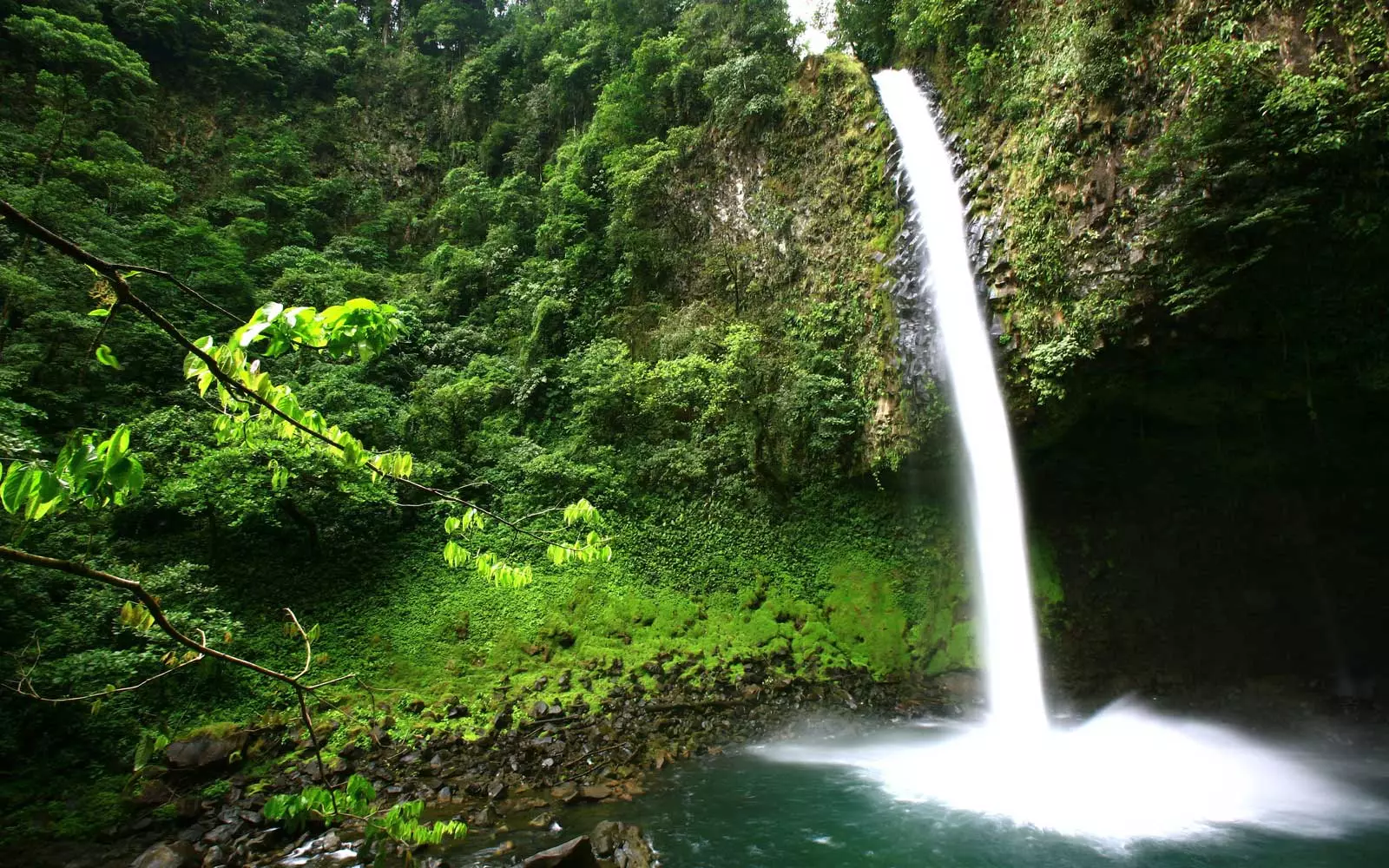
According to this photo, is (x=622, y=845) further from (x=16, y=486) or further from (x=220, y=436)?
(x=16, y=486)

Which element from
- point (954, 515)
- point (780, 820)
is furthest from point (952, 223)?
point (780, 820)

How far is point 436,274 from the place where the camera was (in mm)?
16656

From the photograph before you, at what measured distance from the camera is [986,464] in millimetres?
8812

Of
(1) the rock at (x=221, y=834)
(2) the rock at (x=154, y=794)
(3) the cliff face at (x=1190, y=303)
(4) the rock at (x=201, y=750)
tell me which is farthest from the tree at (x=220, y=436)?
(3) the cliff face at (x=1190, y=303)

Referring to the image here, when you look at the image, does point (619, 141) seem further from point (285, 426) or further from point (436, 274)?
point (285, 426)

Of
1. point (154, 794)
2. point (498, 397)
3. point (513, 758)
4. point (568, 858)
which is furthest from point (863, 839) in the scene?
point (498, 397)

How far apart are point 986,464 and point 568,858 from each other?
23.1ft

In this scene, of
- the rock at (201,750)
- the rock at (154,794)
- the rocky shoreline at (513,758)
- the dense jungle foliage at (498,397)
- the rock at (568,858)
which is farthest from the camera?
the dense jungle foliage at (498,397)

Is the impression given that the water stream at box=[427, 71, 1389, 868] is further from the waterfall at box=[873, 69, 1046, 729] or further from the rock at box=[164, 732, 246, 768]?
the rock at box=[164, 732, 246, 768]

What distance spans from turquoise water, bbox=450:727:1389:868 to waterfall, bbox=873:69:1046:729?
2931 millimetres

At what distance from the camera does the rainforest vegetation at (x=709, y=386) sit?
589 centimetres

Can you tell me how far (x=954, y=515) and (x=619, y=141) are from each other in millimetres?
11221

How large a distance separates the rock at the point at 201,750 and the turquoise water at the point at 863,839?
3.15 meters

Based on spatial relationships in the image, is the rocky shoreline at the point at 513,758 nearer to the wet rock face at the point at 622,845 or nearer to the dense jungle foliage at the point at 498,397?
the wet rock face at the point at 622,845
